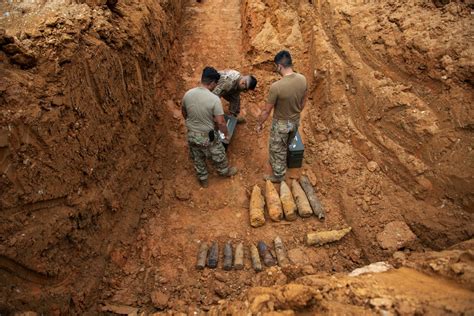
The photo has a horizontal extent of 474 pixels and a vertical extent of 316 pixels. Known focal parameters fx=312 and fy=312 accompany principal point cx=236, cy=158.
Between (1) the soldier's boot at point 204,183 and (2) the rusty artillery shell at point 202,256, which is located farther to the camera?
(1) the soldier's boot at point 204,183

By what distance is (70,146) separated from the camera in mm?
3955

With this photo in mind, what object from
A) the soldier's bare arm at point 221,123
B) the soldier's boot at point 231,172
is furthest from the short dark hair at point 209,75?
the soldier's boot at point 231,172

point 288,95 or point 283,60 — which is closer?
point 283,60

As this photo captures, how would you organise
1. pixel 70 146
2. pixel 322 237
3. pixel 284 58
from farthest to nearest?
1. pixel 322 237
2. pixel 284 58
3. pixel 70 146

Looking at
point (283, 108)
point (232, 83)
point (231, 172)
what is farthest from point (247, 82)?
point (231, 172)

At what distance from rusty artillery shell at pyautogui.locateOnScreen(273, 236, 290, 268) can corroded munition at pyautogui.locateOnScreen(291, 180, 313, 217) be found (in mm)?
655

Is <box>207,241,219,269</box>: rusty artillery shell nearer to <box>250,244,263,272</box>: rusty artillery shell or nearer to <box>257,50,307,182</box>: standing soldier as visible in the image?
<box>250,244,263,272</box>: rusty artillery shell

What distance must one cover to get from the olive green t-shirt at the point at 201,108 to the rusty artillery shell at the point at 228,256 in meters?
1.94

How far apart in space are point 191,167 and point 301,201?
226 centimetres

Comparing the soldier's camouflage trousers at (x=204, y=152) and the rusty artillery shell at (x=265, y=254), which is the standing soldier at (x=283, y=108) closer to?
the soldier's camouflage trousers at (x=204, y=152)

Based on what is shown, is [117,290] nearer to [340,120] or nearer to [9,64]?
[9,64]

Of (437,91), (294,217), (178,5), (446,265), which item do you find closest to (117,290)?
(294,217)

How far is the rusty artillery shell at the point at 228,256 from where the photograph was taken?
15.8 feet

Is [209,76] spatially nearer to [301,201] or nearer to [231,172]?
[231,172]
